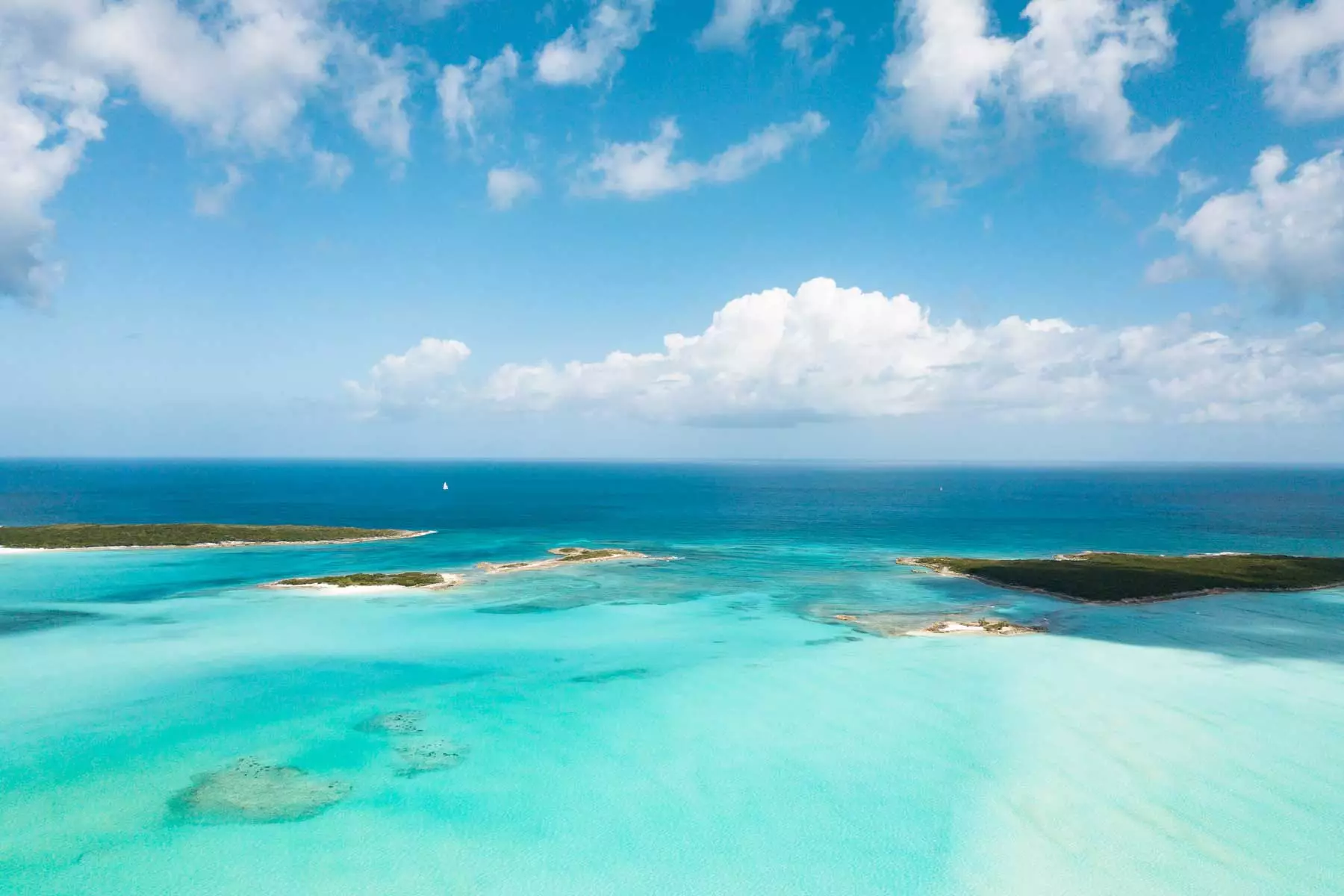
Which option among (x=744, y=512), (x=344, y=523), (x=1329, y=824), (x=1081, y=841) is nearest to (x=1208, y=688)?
(x=1329, y=824)

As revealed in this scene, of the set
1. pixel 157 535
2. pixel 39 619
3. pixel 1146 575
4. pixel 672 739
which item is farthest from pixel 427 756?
pixel 157 535

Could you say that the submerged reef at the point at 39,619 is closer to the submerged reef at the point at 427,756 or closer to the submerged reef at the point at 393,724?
the submerged reef at the point at 393,724

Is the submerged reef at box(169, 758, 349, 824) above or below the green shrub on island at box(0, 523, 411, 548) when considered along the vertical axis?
below

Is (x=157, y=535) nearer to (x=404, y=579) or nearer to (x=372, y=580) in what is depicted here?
(x=372, y=580)

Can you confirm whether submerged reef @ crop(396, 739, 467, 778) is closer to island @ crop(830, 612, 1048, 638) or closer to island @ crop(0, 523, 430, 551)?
island @ crop(830, 612, 1048, 638)

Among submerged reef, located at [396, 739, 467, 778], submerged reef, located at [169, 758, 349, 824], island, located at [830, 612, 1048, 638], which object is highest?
island, located at [830, 612, 1048, 638]

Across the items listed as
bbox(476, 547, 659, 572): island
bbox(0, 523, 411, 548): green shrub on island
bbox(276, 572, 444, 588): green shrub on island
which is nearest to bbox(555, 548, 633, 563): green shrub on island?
bbox(476, 547, 659, 572): island

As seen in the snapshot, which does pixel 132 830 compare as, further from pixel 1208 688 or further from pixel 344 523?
pixel 344 523
